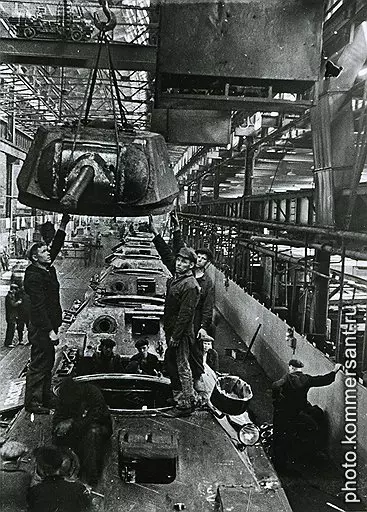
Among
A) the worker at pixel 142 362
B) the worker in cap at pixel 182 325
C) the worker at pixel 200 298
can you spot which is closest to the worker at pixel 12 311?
the worker at pixel 200 298

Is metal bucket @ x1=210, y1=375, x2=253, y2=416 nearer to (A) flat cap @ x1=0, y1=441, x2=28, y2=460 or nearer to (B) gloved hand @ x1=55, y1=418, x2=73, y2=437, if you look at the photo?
(B) gloved hand @ x1=55, y1=418, x2=73, y2=437

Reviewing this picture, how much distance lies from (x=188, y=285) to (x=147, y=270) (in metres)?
7.04

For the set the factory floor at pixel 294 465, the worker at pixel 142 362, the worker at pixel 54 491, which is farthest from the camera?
the worker at pixel 142 362

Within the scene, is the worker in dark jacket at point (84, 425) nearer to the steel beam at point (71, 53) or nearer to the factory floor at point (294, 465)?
the factory floor at point (294, 465)

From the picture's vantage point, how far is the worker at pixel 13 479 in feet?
12.6

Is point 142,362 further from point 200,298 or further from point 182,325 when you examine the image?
point 200,298

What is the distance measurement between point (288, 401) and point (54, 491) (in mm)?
4036

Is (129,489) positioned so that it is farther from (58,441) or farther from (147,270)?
(147,270)

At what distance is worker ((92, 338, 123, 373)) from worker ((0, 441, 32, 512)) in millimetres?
2111

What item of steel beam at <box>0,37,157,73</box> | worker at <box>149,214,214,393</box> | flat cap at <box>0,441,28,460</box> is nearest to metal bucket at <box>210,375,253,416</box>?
worker at <box>149,214,214,393</box>

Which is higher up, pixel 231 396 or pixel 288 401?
pixel 231 396

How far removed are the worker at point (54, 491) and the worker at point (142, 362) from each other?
2692 millimetres

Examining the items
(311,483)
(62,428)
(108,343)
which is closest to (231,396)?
(62,428)

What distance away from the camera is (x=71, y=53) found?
7.92 m
